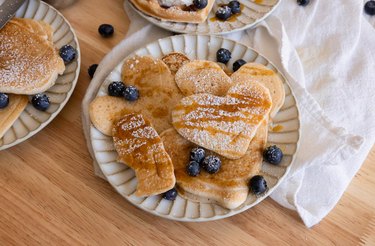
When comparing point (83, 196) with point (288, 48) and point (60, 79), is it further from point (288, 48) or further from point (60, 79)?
point (288, 48)

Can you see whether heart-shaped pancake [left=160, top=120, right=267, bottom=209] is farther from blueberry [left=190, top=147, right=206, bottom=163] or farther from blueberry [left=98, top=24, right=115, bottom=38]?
blueberry [left=98, top=24, right=115, bottom=38]

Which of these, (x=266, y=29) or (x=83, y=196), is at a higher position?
(x=266, y=29)

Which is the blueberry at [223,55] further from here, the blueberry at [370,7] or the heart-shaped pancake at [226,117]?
the blueberry at [370,7]

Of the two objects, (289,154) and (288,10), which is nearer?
(289,154)

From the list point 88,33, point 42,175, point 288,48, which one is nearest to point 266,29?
point 288,48

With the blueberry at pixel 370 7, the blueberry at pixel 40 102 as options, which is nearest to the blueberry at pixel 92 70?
the blueberry at pixel 40 102

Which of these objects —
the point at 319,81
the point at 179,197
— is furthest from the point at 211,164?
the point at 319,81

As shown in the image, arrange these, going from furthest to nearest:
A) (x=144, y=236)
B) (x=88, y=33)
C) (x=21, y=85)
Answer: (x=88, y=33)
(x=21, y=85)
(x=144, y=236)
